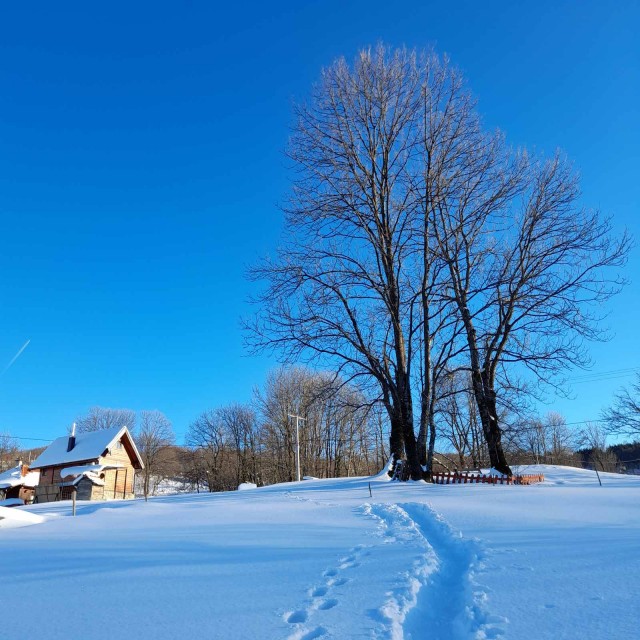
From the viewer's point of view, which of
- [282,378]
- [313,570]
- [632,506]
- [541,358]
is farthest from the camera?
[282,378]

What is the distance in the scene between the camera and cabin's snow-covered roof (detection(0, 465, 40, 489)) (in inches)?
1660

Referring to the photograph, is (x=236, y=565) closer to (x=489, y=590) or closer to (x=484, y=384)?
(x=489, y=590)

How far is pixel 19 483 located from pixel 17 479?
1.60ft

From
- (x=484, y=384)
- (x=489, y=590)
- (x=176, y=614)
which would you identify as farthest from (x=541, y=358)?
(x=176, y=614)

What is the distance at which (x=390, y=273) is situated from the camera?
1703 centimetres

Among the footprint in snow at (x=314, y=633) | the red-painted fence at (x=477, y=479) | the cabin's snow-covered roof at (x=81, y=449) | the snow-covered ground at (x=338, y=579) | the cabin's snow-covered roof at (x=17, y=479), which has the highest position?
the cabin's snow-covered roof at (x=81, y=449)

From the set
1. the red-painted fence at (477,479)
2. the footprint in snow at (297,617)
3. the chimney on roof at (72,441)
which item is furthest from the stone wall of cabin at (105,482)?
the footprint in snow at (297,617)

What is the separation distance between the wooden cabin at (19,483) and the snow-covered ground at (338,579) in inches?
1661

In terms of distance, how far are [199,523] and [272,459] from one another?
A: 48731 mm

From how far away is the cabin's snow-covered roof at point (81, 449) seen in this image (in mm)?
35844

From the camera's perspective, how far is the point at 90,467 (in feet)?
116

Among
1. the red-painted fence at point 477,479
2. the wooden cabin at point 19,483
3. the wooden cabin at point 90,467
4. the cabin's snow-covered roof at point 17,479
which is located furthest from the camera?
the wooden cabin at point 19,483

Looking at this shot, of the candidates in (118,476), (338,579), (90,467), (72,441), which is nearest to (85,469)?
(90,467)

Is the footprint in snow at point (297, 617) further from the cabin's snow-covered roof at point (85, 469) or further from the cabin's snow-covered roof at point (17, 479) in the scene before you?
the cabin's snow-covered roof at point (17, 479)
